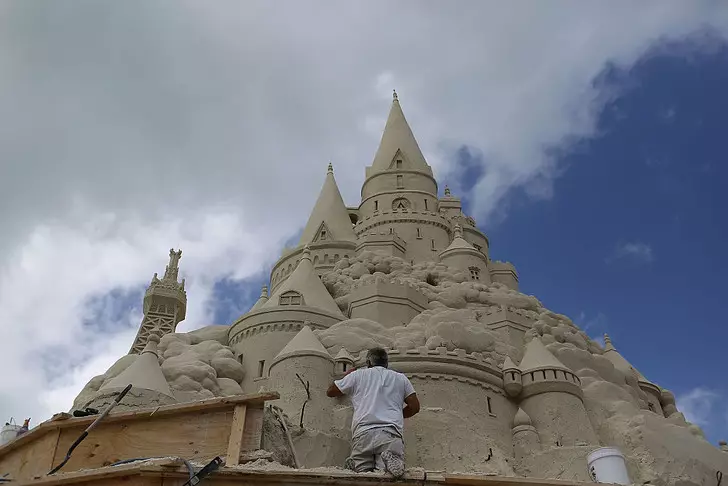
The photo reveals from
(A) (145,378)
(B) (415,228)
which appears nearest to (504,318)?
(B) (415,228)

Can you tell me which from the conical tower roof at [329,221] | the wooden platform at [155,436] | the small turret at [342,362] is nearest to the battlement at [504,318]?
the small turret at [342,362]

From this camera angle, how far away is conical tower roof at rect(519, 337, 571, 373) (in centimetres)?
2495

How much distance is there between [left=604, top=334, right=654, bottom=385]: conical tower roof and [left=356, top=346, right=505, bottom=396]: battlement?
8.53 m

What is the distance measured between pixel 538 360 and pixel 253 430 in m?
19.2

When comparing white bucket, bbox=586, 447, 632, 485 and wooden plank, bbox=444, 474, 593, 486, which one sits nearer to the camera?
wooden plank, bbox=444, 474, 593, 486

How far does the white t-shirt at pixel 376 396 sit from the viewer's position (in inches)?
A: 266

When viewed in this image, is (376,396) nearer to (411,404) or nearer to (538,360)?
(411,404)

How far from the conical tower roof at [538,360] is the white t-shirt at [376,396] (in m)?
18.9

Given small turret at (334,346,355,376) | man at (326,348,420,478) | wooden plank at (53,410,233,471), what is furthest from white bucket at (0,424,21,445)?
small turret at (334,346,355,376)

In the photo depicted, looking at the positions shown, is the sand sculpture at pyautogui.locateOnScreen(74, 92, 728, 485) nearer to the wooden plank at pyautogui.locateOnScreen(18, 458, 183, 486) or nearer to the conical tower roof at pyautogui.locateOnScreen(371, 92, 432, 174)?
the conical tower roof at pyautogui.locateOnScreen(371, 92, 432, 174)

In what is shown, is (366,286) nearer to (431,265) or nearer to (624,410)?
(431,265)

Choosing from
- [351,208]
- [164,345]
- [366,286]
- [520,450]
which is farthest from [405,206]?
[520,450]

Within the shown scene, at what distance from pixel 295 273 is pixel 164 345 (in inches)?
240

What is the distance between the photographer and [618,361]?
31.9m
